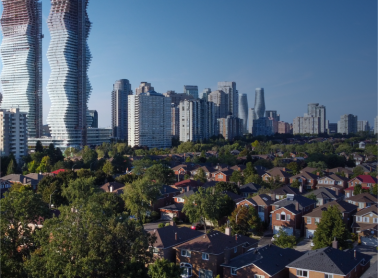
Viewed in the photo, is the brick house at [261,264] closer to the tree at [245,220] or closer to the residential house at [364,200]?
the tree at [245,220]

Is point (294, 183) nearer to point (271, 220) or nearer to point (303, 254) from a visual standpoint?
point (271, 220)

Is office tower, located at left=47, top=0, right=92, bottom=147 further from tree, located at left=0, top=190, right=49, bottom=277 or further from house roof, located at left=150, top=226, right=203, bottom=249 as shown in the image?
house roof, located at left=150, top=226, right=203, bottom=249

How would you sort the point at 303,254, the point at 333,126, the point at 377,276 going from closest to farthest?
the point at 377,276 → the point at 303,254 → the point at 333,126

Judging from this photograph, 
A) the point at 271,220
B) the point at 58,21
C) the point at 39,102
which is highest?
the point at 58,21

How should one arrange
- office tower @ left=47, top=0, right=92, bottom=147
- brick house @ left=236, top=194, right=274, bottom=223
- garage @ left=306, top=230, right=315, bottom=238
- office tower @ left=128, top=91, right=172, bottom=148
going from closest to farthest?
garage @ left=306, top=230, right=315, bottom=238, brick house @ left=236, top=194, right=274, bottom=223, office tower @ left=47, top=0, right=92, bottom=147, office tower @ left=128, top=91, right=172, bottom=148

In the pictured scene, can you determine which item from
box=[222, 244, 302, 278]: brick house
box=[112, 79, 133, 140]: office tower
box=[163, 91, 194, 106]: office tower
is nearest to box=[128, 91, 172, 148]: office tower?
box=[112, 79, 133, 140]: office tower

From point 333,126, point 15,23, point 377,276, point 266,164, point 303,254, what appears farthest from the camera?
point 333,126

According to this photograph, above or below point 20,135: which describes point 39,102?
above

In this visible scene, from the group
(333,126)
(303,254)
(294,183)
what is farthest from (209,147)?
(333,126)
